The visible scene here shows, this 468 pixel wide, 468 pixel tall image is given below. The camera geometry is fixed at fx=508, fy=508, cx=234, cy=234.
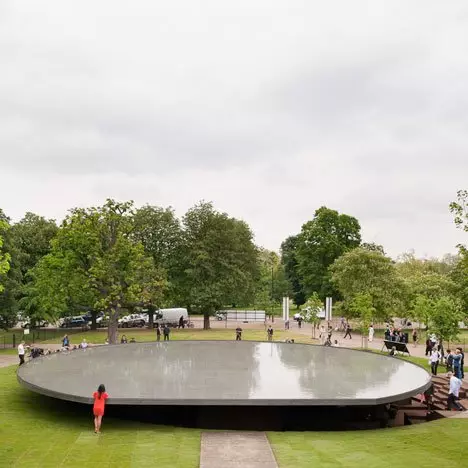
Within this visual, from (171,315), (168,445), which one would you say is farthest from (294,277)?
(168,445)

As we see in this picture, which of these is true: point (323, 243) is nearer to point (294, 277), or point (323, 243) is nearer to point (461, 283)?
point (461, 283)

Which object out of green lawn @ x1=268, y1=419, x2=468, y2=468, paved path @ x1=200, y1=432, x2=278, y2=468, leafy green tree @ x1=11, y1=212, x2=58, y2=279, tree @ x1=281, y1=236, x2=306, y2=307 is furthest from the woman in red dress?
tree @ x1=281, y1=236, x2=306, y2=307

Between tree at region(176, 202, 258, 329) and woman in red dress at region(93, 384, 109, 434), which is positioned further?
tree at region(176, 202, 258, 329)

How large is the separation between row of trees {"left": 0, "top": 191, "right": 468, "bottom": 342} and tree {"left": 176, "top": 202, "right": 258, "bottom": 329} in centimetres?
11

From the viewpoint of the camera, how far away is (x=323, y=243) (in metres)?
68.1

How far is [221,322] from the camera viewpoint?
62719mm

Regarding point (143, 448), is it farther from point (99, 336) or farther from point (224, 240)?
point (224, 240)

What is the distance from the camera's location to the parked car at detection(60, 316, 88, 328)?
55.2m

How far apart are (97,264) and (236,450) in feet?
94.4

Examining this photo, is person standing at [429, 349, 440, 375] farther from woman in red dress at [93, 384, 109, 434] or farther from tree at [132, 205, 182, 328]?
tree at [132, 205, 182, 328]

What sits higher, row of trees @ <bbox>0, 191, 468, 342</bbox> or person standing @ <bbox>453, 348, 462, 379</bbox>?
row of trees @ <bbox>0, 191, 468, 342</bbox>

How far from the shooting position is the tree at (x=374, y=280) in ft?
157

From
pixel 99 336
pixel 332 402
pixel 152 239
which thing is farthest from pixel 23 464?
pixel 152 239

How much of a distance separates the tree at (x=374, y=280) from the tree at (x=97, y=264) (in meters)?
20.2
